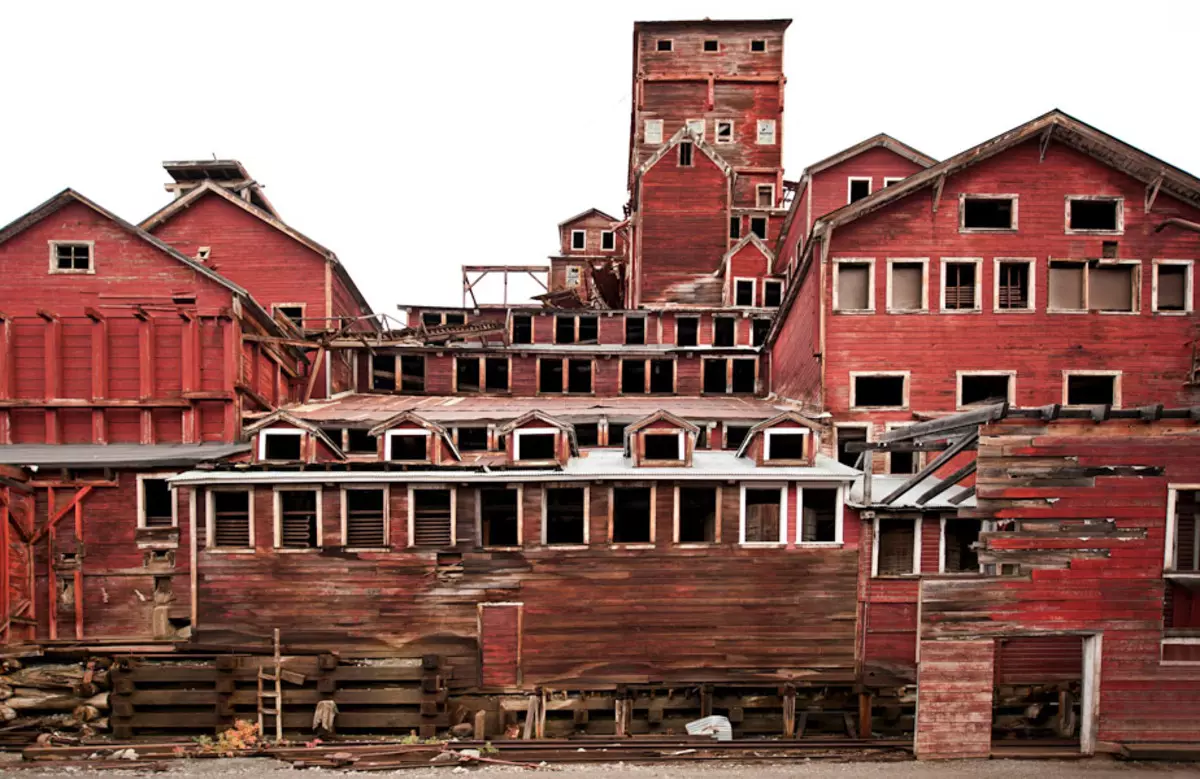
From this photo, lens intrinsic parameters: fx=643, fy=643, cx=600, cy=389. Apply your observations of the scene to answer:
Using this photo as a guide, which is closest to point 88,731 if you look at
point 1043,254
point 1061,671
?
point 1061,671

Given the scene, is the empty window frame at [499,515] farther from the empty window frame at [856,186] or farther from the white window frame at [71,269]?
the empty window frame at [856,186]

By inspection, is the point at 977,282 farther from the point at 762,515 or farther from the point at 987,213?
the point at 762,515

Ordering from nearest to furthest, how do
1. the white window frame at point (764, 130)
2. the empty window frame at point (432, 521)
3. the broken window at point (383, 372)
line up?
the empty window frame at point (432, 521), the broken window at point (383, 372), the white window frame at point (764, 130)

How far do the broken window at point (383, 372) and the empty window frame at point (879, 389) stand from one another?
21.0m

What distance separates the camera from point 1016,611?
1154cm

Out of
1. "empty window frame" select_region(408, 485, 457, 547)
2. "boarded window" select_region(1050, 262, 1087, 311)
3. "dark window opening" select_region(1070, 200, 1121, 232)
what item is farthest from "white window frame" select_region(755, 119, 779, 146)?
"empty window frame" select_region(408, 485, 457, 547)

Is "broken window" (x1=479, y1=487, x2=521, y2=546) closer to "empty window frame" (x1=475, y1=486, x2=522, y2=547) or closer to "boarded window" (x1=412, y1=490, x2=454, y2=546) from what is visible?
"empty window frame" (x1=475, y1=486, x2=522, y2=547)

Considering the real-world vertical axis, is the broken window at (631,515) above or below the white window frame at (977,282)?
below

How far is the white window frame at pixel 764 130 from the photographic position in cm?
4256

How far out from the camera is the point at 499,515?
62.8 feet

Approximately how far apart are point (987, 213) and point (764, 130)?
23.0m

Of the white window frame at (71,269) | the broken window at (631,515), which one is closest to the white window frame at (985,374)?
the broken window at (631,515)

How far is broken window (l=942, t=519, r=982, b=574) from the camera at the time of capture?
1827cm

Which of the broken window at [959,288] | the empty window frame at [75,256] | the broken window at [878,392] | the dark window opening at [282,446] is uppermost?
the empty window frame at [75,256]
